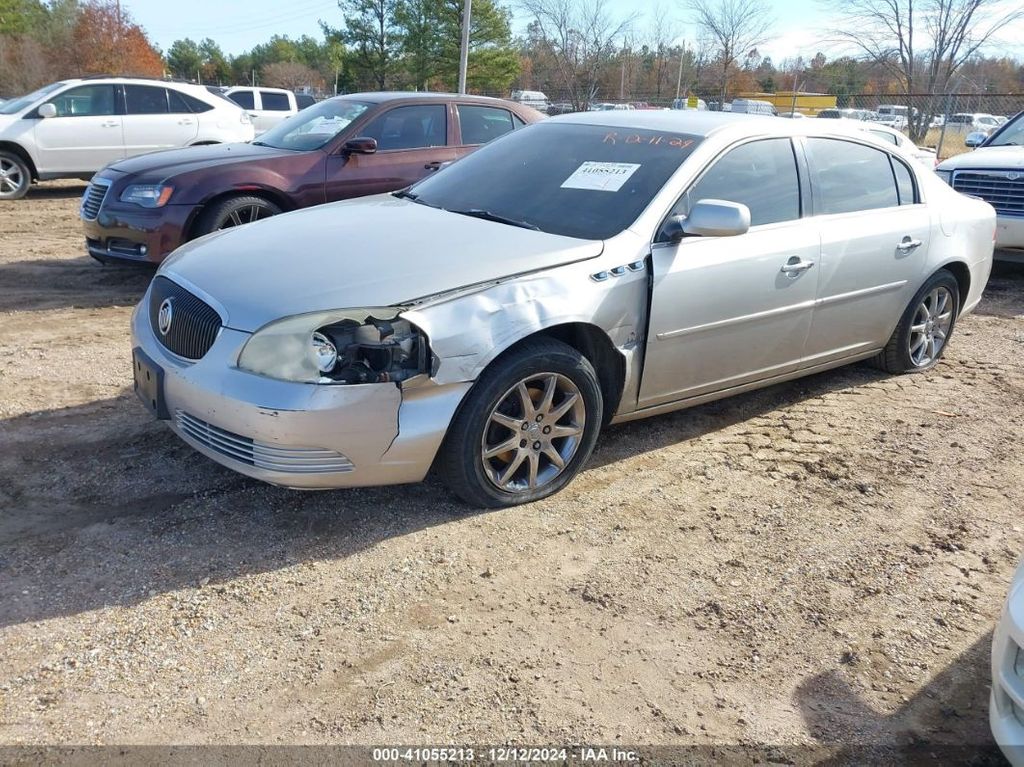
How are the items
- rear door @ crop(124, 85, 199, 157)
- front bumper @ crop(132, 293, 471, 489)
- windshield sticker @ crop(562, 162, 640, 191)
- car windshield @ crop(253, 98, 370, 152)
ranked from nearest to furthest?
front bumper @ crop(132, 293, 471, 489) → windshield sticker @ crop(562, 162, 640, 191) → car windshield @ crop(253, 98, 370, 152) → rear door @ crop(124, 85, 199, 157)

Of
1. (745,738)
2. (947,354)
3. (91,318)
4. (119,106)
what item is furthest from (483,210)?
(119,106)

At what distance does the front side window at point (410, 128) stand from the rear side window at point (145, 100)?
6.39 meters

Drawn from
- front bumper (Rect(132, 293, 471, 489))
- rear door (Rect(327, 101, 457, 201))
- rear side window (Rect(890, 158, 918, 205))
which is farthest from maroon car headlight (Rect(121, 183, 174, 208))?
rear side window (Rect(890, 158, 918, 205))

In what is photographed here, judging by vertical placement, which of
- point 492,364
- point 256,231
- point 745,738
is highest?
point 256,231

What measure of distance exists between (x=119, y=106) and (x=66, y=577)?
11235mm

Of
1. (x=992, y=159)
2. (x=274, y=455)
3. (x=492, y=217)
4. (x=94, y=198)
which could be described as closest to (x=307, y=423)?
(x=274, y=455)

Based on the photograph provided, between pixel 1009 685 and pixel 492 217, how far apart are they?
2877 mm

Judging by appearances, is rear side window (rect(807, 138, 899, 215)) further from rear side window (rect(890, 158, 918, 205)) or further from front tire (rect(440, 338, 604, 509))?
front tire (rect(440, 338, 604, 509))

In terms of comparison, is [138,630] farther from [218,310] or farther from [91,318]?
[91,318]

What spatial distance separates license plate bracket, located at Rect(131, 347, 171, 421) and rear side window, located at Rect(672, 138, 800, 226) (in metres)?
2.42

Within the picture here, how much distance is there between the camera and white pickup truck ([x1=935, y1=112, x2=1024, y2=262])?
28.4 ft

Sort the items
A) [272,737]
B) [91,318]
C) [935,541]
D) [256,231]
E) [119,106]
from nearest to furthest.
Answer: [272,737], [935,541], [256,231], [91,318], [119,106]

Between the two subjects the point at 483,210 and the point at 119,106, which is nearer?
the point at 483,210

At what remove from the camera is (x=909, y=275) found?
5219 millimetres
